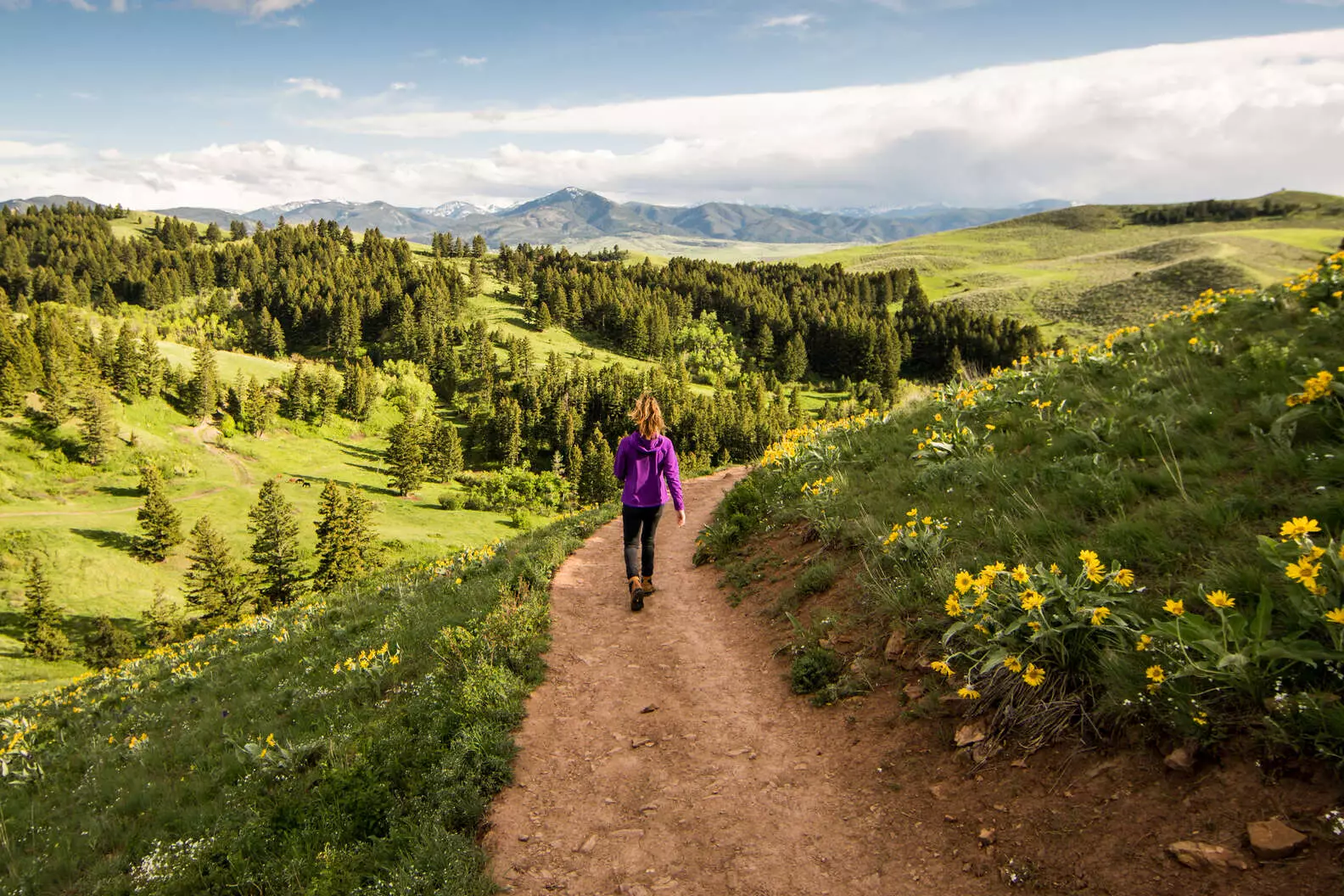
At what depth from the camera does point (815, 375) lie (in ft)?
503

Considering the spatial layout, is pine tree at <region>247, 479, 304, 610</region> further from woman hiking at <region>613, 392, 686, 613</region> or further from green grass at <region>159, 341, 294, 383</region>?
green grass at <region>159, 341, 294, 383</region>

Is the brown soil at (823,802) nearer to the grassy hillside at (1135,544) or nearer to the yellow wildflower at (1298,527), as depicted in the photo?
the grassy hillside at (1135,544)

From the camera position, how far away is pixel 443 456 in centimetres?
10188

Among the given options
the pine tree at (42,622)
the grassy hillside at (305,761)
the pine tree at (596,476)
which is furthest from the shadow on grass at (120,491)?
the grassy hillside at (305,761)

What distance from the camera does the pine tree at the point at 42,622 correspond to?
4634cm

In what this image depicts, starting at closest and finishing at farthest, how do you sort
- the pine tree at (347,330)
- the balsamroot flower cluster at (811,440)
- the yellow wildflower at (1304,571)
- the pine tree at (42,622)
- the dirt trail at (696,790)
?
1. the yellow wildflower at (1304,571)
2. the dirt trail at (696,790)
3. the balsamroot flower cluster at (811,440)
4. the pine tree at (42,622)
5. the pine tree at (347,330)

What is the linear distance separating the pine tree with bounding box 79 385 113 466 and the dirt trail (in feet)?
338

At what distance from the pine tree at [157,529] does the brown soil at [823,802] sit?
75.8 meters

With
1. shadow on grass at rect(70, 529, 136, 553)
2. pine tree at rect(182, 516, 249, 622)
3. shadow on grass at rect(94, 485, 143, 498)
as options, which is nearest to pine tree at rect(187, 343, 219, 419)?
shadow on grass at rect(94, 485, 143, 498)

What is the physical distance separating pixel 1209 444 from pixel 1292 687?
10.7ft

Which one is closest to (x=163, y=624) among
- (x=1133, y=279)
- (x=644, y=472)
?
(x=644, y=472)

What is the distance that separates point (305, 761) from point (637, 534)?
5.27m

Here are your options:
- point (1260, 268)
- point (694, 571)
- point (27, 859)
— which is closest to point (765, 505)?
point (694, 571)

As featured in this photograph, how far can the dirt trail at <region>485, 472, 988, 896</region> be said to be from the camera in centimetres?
429
